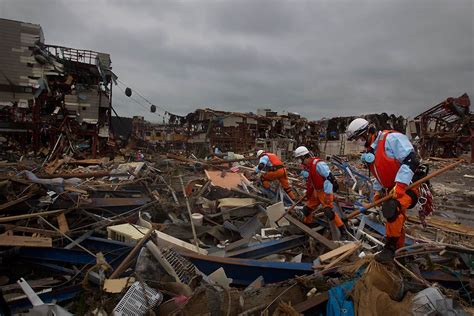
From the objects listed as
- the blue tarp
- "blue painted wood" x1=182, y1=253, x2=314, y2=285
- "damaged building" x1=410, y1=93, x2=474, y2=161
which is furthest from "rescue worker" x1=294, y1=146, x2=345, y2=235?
"damaged building" x1=410, y1=93, x2=474, y2=161

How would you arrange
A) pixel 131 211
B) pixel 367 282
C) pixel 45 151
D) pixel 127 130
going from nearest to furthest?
pixel 367 282
pixel 131 211
pixel 45 151
pixel 127 130

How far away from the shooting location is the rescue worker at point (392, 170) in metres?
3.64

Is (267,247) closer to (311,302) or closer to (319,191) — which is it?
(319,191)

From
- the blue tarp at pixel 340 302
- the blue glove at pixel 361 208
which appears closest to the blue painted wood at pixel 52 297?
the blue tarp at pixel 340 302

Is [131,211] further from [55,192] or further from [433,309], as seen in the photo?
[433,309]

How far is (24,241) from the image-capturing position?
4191 millimetres

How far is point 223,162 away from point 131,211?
23.5 feet

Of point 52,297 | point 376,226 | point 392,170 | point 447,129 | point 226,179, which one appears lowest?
point 52,297

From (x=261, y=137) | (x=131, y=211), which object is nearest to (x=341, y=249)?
(x=131, y=211)

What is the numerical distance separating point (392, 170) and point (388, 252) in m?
1.03

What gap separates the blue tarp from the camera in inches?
110

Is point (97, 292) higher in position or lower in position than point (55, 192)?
lower

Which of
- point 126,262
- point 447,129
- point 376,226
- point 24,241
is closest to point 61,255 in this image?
point 24,241

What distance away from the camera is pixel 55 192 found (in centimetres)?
548
